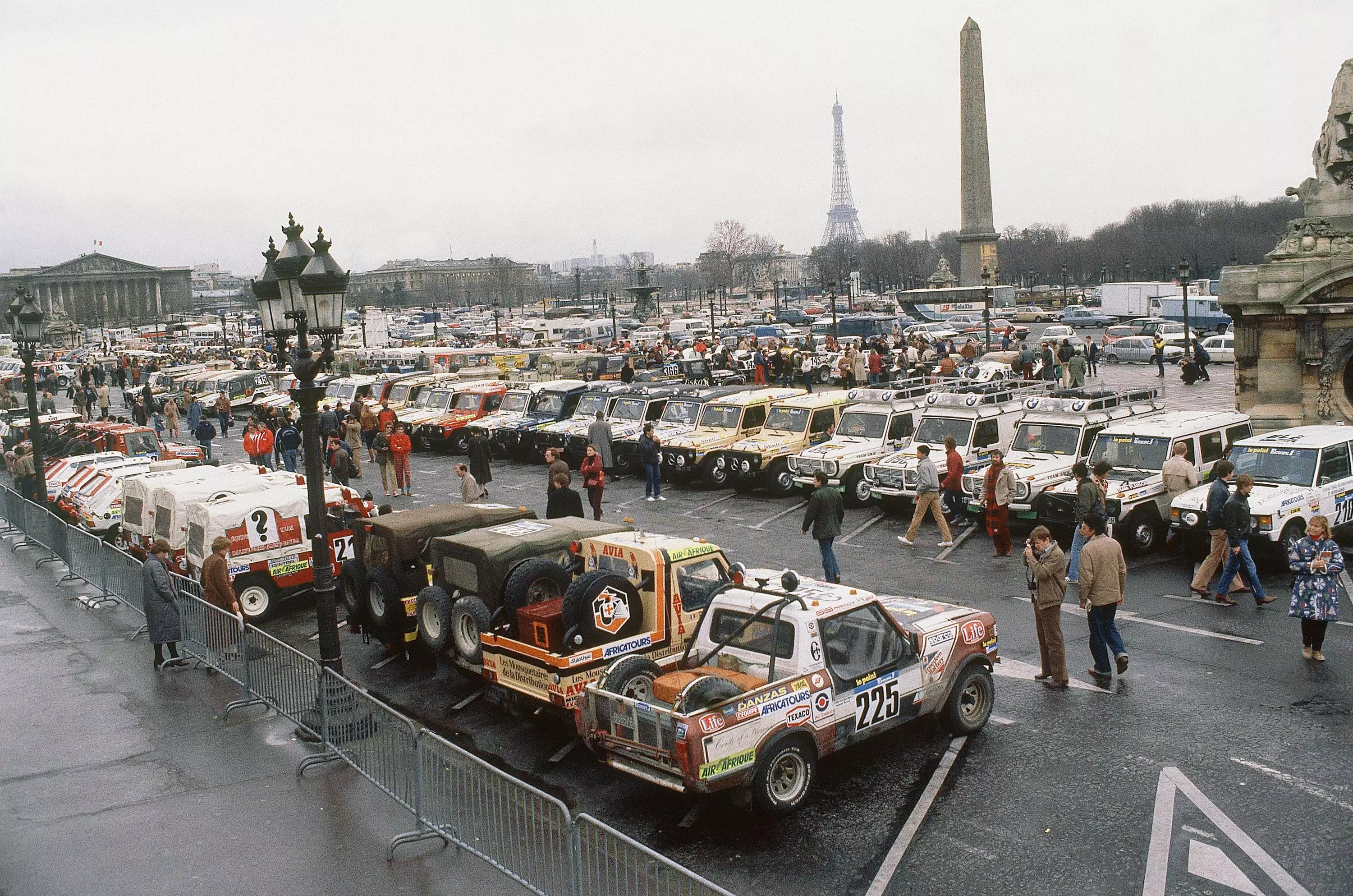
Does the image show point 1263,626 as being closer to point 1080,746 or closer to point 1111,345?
point 1080,746

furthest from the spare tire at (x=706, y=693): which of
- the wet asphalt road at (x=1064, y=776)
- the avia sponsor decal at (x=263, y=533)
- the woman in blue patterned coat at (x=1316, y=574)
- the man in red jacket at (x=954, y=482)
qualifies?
the man in red jacket at (x=954, y=482)

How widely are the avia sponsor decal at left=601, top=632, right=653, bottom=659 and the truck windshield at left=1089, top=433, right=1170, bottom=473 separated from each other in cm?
899

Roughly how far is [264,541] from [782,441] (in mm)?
10598

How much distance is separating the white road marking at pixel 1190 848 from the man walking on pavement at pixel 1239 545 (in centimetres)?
506

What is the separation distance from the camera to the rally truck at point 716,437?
2288 cm

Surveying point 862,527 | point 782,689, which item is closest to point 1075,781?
point 782,689

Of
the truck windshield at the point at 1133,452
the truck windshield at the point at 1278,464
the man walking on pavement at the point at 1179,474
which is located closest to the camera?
the truck windshield at the point at 1278,464

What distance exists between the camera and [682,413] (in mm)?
25375

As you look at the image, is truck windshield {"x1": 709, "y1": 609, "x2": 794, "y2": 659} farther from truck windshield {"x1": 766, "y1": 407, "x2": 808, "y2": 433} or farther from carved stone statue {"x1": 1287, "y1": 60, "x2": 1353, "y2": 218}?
carved stone statue {"x1": 1287, "y1": 60, "x2": 1353, "y2": 218}

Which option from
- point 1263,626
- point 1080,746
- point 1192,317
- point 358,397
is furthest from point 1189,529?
point 1192,317

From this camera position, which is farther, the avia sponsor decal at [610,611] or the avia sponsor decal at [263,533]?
the avia sponsor decal at [263,533]

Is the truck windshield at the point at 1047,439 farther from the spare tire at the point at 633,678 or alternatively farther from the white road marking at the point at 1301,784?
the spare tire at the point at 633,678

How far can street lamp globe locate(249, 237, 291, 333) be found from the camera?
437 inches

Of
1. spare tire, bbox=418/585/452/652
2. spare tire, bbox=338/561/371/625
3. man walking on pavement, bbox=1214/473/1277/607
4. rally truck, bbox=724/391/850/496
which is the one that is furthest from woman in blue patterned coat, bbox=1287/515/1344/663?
rally truck, bbox=724/391/850/496
